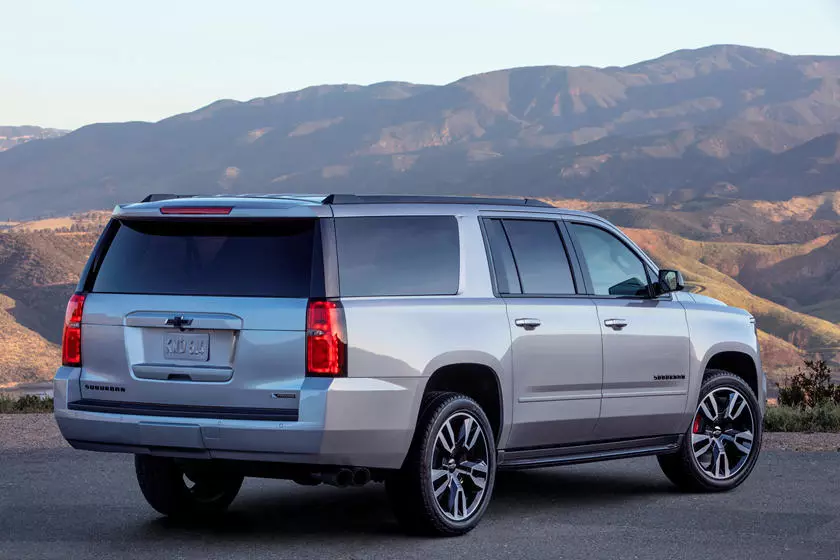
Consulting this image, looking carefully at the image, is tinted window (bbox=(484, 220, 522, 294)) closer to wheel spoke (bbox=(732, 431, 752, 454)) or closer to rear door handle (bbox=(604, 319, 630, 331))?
rear door handle (bbox=(604, 319, 630, 331))

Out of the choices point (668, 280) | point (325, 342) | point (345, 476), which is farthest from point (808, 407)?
point (325, 342)

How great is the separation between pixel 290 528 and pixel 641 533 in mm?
2079

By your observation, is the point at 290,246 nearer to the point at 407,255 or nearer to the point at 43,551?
the point at 407,255

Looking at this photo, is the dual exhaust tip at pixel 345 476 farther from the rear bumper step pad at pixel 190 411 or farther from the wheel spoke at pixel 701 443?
the wheel spoke at pixel 701 443

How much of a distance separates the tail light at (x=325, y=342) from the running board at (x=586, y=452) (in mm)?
1579

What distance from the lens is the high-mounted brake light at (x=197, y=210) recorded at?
7258mm

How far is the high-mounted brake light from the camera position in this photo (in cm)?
726

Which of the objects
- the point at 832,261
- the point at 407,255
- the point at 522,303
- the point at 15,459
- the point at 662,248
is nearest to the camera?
the point at 407,255

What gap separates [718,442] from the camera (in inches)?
382

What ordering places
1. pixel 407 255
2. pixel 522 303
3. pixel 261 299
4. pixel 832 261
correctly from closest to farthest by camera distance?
1. pixel 261 299
2. pixel 407 255
3. pixel 522 303
4. pixel 832 261

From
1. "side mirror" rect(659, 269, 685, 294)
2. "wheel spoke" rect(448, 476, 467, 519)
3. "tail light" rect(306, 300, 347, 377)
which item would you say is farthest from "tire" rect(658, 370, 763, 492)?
"tail light" rect(306, 300, 347, 377)

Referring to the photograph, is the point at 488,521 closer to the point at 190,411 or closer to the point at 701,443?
the point at 701,443

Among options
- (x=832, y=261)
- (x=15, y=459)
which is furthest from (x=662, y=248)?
(x=15, y=459)

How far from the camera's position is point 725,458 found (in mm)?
9719
